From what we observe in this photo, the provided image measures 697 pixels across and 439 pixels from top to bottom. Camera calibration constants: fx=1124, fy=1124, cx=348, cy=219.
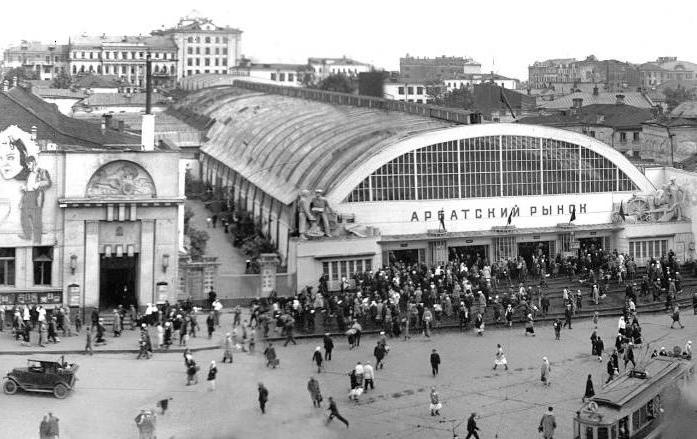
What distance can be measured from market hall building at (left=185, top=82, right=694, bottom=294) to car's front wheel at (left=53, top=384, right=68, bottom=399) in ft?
59.2

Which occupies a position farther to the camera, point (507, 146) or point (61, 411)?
point (507, 146)

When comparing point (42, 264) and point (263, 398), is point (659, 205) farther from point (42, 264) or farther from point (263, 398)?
point (263, 398)

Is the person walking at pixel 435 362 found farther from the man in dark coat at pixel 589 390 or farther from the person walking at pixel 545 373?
the man in dark coat at pixel 589 390

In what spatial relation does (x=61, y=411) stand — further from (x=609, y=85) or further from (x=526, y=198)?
(x=609, y=85)

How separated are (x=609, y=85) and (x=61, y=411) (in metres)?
116

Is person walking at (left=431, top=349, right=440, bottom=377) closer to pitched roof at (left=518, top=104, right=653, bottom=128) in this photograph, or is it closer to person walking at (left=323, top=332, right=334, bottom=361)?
person walking at (left=323, top=332, right=334, bottom=361)

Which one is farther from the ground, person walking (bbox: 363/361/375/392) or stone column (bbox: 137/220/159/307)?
stone column (bbox: 137/220/159/307)

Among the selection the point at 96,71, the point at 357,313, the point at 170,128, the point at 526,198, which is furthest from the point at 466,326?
the point at 96,71

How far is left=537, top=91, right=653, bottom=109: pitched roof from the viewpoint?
4461 inches

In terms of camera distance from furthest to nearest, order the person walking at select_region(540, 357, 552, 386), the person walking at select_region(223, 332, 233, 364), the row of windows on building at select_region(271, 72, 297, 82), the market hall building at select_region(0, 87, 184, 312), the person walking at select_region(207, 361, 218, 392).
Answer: the row of windows on building at select_region(271, 72, 297, 82) → the market hall building at select_region(0, 87, 184, 312) → the person walking at select_region(223, 332, 233, 364) → the person walking at select_region(540, 357, 552, 386) → the person walking at select_region(207, 361, 218, 392)

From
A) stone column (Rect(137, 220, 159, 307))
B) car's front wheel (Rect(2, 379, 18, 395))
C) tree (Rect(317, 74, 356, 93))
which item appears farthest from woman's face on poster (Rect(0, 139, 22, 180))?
tree (Rect(317, 74, 356, 93))

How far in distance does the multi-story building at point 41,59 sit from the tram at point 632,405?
149830 mm

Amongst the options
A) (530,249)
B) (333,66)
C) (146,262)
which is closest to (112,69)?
(333,66)

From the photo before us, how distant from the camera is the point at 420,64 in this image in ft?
626
